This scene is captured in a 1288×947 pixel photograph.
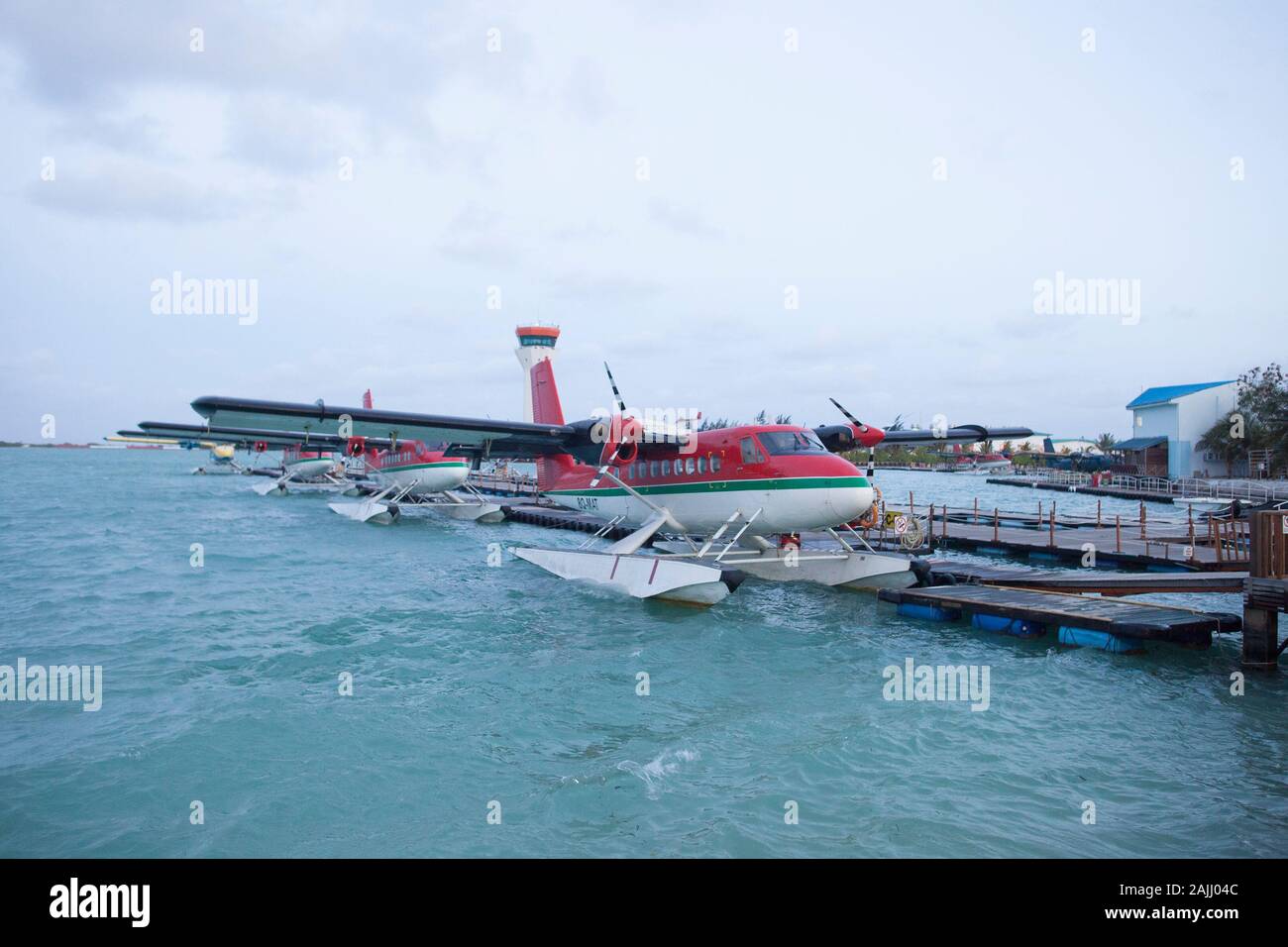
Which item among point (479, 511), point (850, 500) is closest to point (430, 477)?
point (479, 511)

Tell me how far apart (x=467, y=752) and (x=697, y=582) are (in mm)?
6431

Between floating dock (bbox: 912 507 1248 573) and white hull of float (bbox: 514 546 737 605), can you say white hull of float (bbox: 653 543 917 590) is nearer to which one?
white hull of float (bbox: 514 546 737 605)

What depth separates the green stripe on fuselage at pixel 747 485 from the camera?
1308 cm

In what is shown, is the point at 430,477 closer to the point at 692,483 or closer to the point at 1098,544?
the point at 692,483

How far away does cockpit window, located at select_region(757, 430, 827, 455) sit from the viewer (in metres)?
13.8

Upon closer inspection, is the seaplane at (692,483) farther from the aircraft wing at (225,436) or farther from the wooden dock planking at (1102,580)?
the aircraft wing at (225,436)

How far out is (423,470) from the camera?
3378cm

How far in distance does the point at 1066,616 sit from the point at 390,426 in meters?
12.9

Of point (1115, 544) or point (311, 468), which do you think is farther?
point (311, 468)

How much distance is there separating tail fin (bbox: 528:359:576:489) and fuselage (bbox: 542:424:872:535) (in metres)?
3.36

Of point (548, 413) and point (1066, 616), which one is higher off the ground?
point (548, 413)

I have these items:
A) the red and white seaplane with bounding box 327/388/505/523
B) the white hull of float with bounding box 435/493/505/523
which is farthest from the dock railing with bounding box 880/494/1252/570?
the red and white seaplane with bounding box 327/388/505/523
